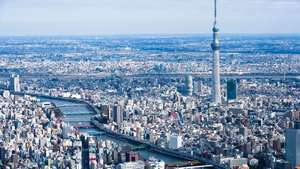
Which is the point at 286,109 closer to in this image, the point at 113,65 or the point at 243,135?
the point at 243,135

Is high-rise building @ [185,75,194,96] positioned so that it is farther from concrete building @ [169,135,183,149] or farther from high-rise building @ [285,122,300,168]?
high-rise building @ [285,122,300,168]

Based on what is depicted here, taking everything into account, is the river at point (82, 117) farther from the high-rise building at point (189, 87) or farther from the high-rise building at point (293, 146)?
the high-rise building at point (189, 87)

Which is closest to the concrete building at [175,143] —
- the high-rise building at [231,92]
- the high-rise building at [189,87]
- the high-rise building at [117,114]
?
the high-rise building at [117,114]

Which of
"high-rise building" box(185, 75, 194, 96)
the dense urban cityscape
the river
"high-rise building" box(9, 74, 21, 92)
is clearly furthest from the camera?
"high-rise building" box(9, 74, 21, 92)

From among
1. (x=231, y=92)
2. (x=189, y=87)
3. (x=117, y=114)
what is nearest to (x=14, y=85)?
(x=189, y=87)

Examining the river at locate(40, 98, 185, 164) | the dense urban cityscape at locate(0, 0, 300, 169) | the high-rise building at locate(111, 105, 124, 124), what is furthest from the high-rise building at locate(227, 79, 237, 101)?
the river at locate(40, 98, 185, 164)

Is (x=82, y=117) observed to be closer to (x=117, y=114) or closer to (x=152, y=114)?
(x=117, y=114)

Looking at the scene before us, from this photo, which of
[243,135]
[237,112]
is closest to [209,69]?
[237,112]
